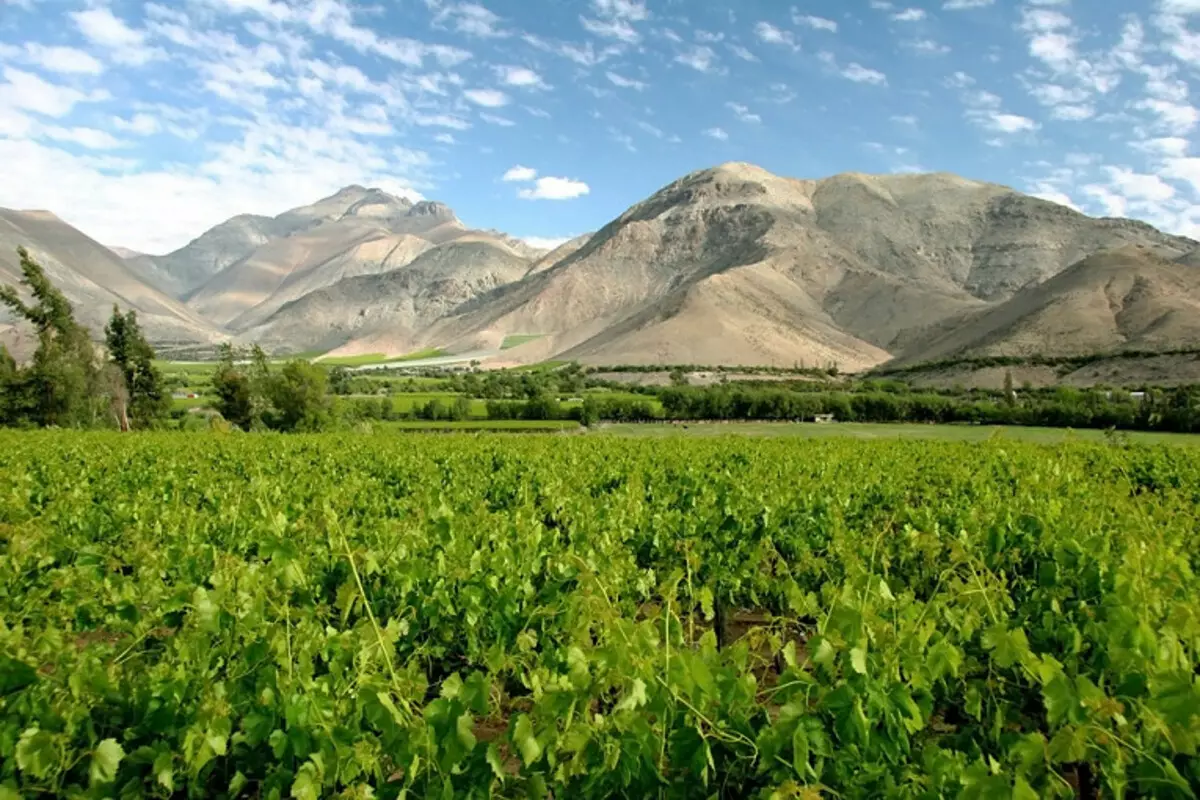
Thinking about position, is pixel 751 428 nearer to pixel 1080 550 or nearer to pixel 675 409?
pixel 675 409

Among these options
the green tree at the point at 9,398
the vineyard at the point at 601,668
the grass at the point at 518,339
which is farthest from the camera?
the grass at the point at 518,339

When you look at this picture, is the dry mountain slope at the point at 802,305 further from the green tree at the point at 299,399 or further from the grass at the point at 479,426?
the green tree at the point at 299,399

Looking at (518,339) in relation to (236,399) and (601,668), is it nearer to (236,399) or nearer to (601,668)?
(236,399)

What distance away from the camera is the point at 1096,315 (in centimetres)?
11700

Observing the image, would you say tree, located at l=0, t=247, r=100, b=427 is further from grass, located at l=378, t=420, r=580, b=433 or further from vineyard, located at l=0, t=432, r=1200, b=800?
vineyard, located at l=0, t=432, r=1200, b=800

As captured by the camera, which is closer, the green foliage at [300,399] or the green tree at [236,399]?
the green foliage at [300,399]

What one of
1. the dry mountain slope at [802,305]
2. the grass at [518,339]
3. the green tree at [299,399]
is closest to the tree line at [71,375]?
the green tree at [299,399]

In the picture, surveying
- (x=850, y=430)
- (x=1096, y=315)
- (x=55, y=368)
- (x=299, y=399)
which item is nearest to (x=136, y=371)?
(x=55, y=368)

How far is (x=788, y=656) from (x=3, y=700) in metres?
3.56

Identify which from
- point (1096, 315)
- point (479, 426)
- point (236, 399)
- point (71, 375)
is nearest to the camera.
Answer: point (71, 375)

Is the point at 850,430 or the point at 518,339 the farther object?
the point at 518,339

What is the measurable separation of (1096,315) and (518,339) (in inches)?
4898

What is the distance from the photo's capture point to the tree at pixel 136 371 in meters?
63.0

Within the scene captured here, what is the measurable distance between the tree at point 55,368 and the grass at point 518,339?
129 m
